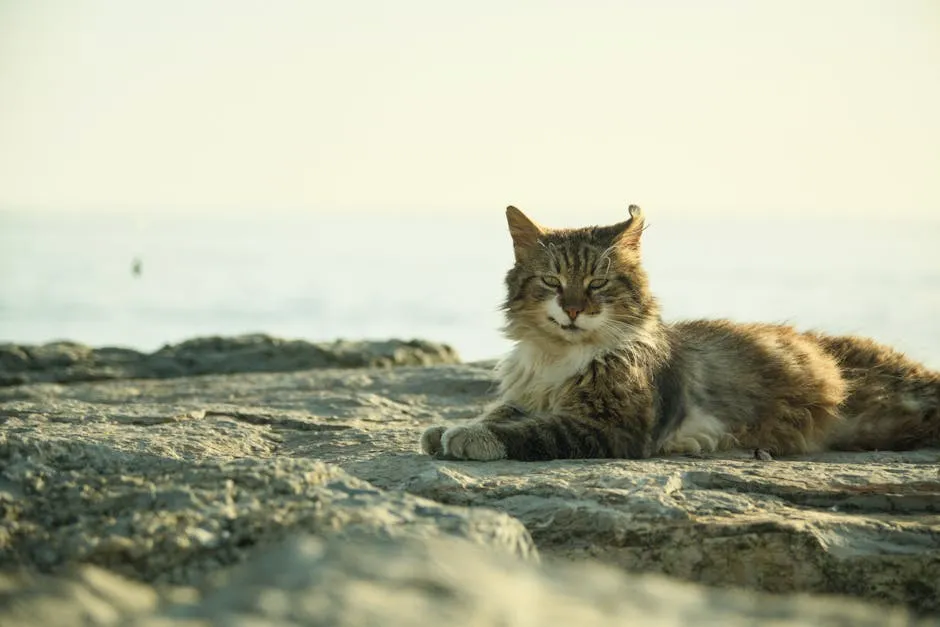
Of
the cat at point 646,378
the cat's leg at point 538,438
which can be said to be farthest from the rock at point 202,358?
the cat's leg at point 538,438

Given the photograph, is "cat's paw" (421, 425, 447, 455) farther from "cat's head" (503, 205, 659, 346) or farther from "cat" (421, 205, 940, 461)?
"cat's head" (503, 205, 659, 346)

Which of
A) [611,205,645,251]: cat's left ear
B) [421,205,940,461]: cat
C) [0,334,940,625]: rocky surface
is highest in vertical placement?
[611,205,645,251]: cat's left ear

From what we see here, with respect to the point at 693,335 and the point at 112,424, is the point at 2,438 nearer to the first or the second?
the point at 112,424

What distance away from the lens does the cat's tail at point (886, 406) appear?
6445 mm

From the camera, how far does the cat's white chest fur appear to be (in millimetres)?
6164

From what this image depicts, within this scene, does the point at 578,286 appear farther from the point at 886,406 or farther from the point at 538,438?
the point at 886,406

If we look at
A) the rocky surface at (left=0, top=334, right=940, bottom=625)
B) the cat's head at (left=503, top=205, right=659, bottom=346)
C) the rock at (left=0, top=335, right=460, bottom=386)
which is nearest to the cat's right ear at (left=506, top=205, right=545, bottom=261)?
the cat's head at (left=503, top=205, right=659, bottom=346)

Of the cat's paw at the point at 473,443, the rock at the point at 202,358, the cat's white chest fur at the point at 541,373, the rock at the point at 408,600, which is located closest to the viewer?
the rock at the point at 408,600

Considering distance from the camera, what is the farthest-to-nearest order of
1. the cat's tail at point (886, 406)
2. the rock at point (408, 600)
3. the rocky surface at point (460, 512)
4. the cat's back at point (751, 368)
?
the cat's tail at point (886, 406), the cat's back at point (751, 368), the rocky surface at point (460, 512), the rock at point (408, 600)

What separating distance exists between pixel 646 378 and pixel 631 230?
2.84 feet

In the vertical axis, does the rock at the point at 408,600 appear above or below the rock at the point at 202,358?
below

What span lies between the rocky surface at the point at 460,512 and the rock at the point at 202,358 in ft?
11.2

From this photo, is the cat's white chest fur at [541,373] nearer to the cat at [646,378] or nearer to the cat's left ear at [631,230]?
the cat at [646,378]

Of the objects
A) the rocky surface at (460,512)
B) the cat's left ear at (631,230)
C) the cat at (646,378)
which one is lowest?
the rocky surface at (460,512)
